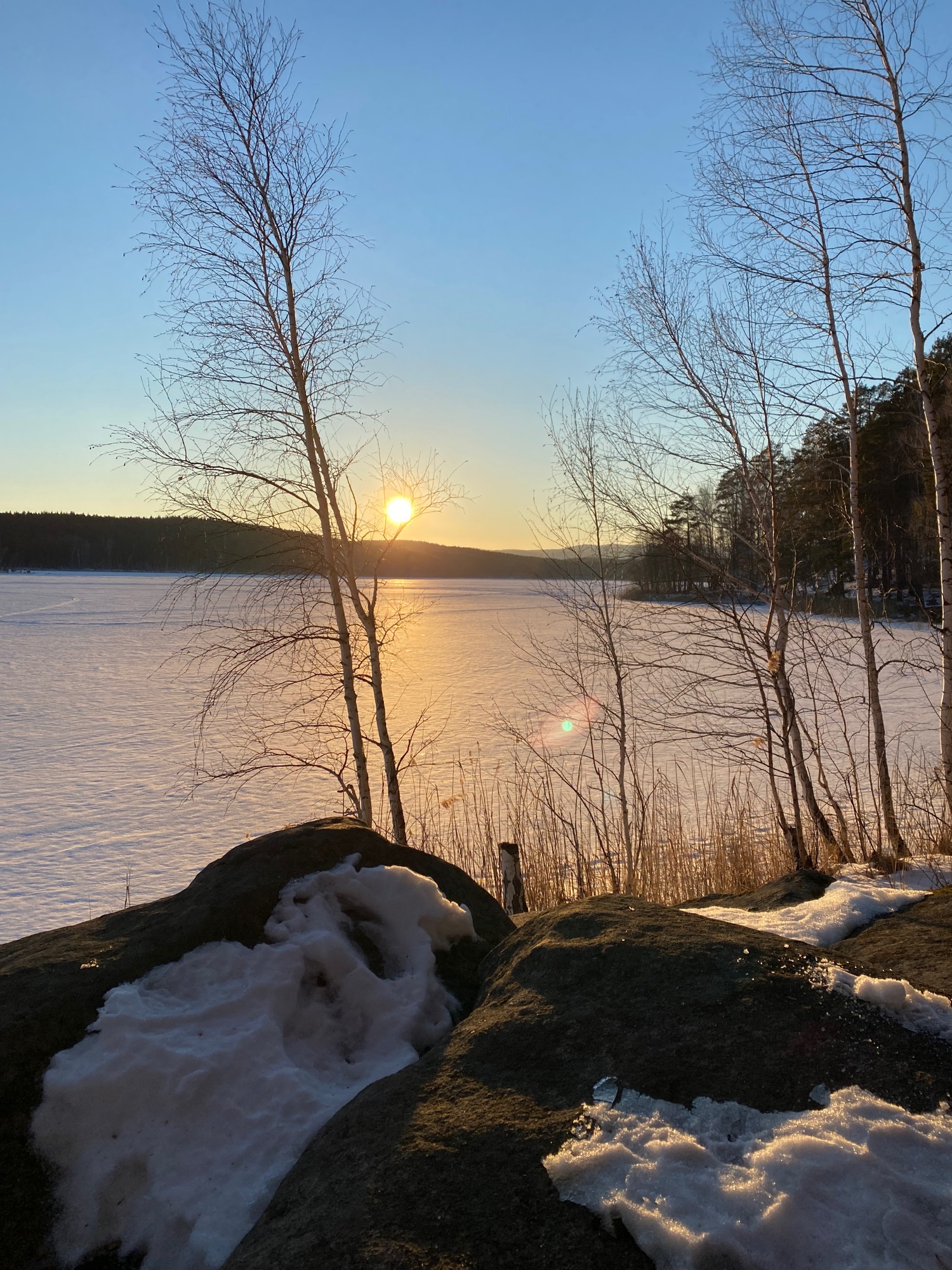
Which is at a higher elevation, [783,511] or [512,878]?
[783,511]

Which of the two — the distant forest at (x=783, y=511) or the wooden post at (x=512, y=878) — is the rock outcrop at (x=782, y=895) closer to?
the wooden post at (x=512, y=878)

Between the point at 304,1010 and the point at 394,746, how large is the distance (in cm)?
941

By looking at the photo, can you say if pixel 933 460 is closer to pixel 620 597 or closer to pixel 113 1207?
pixel 620 597

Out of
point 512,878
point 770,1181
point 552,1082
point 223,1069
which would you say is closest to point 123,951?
point 223,1069

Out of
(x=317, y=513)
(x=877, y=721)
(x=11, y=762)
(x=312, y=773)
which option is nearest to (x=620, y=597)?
(x=877, y=721)

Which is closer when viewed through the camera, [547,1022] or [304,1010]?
[547,1022]

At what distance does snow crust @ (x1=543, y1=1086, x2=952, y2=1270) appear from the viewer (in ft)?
4.17

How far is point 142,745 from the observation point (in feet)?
40.2

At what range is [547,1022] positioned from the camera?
1.94m

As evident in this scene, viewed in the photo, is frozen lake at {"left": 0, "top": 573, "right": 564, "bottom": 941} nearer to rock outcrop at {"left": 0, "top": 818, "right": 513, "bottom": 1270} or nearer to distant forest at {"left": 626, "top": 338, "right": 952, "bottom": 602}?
rock outcrop at {"left": 0, "top": 818, "right": 513, "bottom": 1270}

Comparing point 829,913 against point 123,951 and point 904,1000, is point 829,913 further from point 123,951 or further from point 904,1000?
point 123,951

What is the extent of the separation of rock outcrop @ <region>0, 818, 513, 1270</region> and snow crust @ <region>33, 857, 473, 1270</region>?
0.16ft

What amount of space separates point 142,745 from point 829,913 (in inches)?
448

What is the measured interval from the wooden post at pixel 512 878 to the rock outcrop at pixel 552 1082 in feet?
8.00
